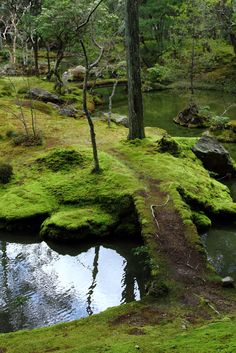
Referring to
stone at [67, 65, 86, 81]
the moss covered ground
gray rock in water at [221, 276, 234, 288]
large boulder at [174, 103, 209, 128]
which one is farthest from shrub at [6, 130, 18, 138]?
stone at [67, 65, 86, 81]

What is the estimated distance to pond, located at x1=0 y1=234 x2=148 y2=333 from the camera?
11.4 meters

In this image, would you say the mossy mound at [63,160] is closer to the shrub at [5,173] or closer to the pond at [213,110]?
the shrub at [5,173]

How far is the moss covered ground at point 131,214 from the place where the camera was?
8.55 m

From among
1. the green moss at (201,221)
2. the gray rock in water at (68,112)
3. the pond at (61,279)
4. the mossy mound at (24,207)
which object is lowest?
the pond at (61,279)

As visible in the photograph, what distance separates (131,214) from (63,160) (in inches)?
196

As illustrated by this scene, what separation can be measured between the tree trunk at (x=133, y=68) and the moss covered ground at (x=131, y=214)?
2.85 ft

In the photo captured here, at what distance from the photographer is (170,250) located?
12508 mm

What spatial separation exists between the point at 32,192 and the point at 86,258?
179 inches

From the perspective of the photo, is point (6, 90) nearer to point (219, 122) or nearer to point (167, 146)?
point (219, 122)

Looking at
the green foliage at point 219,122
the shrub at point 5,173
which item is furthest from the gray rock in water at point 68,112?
the shrub at point 5,173

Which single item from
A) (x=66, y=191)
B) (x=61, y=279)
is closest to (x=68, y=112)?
(x=66, y=191)

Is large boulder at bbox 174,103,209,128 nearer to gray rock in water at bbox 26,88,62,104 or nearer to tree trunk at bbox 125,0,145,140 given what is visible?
gray rock in water at bbox 26,88,62,104

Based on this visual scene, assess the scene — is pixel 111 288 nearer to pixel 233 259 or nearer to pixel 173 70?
pixel 233 259

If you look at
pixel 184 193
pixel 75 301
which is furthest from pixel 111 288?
pixel 184 193
